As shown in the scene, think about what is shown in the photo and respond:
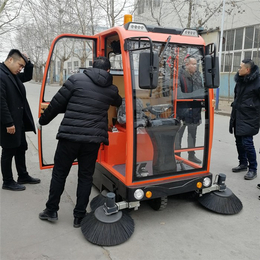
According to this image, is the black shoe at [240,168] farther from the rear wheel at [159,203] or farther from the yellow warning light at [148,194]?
the yellow warning light at [148,194]

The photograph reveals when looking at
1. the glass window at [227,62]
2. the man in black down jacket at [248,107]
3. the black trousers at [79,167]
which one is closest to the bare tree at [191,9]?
the glass window at [227,62]

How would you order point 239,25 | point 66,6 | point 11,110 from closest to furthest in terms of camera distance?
1. point 11,110
2. point 66,6
3. point 239,25

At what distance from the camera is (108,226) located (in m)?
2.65

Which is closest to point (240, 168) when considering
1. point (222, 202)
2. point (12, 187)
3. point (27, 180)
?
point (222, 202)

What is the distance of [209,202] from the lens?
3.31 m

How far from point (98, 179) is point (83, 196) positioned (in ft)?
2.62

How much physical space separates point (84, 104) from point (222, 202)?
2.02m

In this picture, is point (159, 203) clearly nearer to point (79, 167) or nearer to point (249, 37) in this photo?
point (79, 167)

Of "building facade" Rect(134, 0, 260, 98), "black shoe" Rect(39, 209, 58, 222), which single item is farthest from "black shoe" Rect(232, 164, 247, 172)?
"building facade" Rect(134, 0, 260, 98)

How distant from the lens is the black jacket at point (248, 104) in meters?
4.22

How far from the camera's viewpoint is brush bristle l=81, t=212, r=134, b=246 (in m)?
2.59

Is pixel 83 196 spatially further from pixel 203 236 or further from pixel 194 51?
pixel 194 51

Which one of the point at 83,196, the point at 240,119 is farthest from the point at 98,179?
the point at 240,119

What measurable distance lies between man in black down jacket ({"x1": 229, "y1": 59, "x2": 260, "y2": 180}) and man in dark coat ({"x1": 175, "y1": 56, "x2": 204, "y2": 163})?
1522mm
